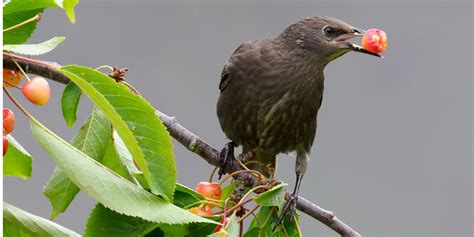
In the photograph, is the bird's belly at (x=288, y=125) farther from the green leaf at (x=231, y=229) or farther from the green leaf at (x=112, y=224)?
the green leaf at (x=112, y=224)

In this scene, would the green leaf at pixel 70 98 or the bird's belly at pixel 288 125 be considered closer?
the green leaf at pixel 70 98

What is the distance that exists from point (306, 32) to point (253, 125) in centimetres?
53

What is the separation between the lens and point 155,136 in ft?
6.03

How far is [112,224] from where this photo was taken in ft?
6.38

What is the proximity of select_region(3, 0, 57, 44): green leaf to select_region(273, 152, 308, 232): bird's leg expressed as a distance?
2.80ft

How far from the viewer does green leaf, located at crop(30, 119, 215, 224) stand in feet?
5.47

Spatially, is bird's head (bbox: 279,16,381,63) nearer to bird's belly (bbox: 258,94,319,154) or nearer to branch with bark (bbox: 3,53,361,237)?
bird's belly (bbox: 258,94,319,154)

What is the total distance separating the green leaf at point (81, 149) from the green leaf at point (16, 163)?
0.42 feet

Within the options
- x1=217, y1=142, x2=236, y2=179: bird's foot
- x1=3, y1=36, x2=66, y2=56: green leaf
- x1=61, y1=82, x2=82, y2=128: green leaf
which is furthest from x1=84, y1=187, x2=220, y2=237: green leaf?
x1=217, y1=142, x2=236, y2=179: bird's foot

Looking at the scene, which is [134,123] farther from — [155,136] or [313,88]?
[313,88]

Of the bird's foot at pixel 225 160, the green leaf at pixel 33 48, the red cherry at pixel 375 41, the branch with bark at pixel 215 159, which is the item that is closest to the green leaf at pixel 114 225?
the green leaf at pixel 33 48

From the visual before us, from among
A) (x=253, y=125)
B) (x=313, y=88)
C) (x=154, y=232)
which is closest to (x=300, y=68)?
(x=313, y=88)

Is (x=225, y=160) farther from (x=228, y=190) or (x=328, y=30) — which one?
(x=328, y=30)

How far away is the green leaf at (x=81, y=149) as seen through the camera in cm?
196
